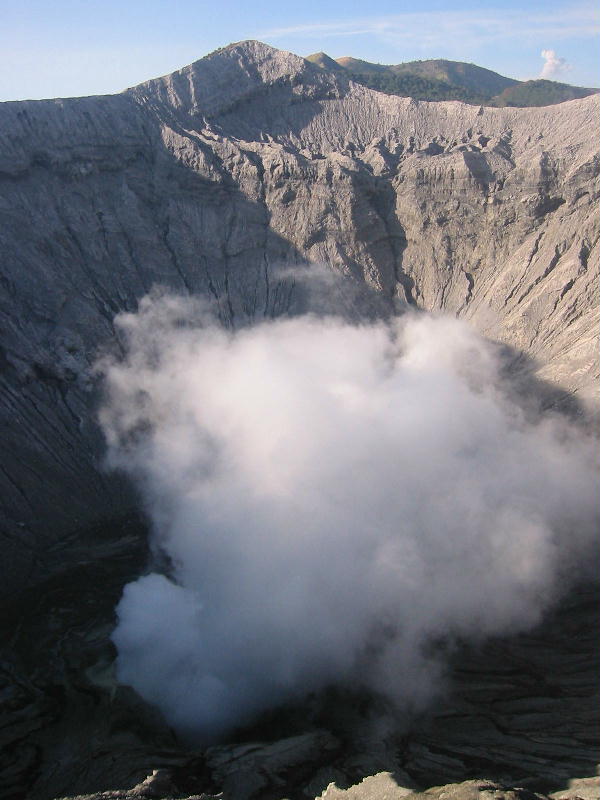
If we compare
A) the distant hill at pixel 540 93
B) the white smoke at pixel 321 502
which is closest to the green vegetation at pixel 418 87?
the distant hill at pixel 540 93

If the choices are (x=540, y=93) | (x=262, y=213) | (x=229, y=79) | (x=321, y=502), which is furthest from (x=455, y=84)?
(x=321, y=502)

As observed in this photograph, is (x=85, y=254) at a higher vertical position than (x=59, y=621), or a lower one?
higher

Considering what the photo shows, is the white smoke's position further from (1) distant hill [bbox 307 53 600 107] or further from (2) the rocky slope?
(1) distant hill [bbox 307 53 600 107]

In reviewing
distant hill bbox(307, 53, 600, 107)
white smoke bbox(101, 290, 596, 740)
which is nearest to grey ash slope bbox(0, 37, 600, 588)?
white smoke bbox(101, 290, 596, 740)

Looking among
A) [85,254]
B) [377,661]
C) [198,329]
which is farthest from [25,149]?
[377,661]

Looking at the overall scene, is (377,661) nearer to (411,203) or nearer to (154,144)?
(411,203)

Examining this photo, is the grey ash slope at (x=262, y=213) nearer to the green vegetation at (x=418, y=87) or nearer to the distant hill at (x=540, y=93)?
the green vegetation at (x=418, y=87)
